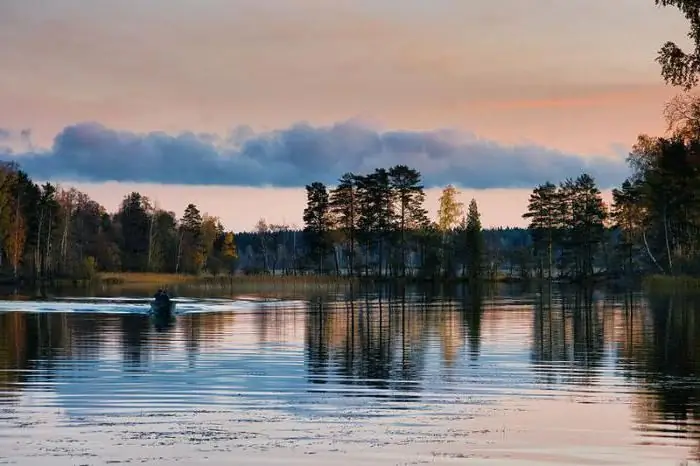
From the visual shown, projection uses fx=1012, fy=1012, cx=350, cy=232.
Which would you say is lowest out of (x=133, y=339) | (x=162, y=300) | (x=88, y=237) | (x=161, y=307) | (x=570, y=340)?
(x=570, y=340)

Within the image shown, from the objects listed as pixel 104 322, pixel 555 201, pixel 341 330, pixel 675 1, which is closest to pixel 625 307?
pixel 341 330

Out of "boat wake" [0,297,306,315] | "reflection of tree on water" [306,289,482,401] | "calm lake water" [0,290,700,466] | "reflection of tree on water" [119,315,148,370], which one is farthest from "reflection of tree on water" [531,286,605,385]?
"boat wake" [0,297,306,315]

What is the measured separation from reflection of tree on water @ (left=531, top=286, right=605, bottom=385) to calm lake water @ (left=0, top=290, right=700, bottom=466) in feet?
0.66

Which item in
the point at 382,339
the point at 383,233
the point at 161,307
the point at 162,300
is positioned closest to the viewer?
the point at 382,339

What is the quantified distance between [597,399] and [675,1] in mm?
14406

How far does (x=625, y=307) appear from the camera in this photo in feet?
250

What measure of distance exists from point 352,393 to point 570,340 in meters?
21.3

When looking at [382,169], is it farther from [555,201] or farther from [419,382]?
[419,382]

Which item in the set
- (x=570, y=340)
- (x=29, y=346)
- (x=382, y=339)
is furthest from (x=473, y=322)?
(x=29, y=346)

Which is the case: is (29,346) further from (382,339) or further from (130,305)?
(130,305)

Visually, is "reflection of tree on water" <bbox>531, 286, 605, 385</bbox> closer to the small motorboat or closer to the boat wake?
the boat wake

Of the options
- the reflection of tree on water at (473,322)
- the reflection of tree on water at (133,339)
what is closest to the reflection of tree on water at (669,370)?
the reflection of tree on water at (473,322)

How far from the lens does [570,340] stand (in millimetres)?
48125

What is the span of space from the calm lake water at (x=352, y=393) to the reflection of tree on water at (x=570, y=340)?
7.9 inches
